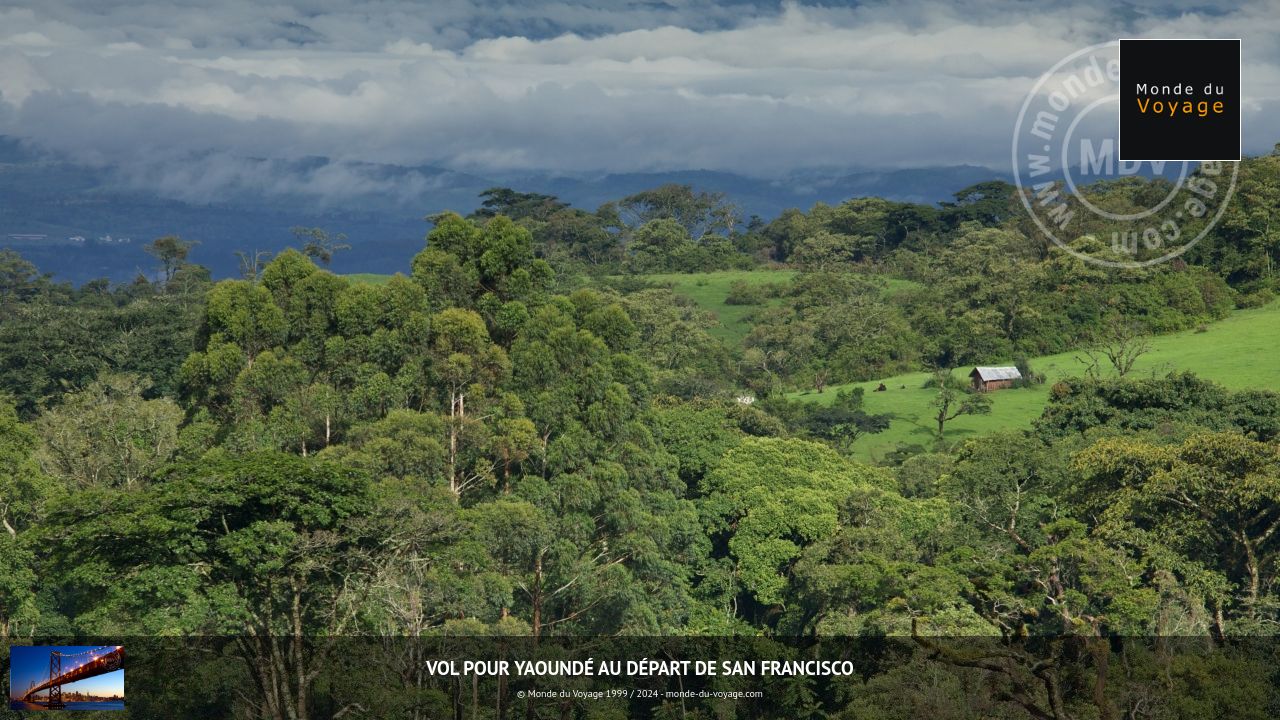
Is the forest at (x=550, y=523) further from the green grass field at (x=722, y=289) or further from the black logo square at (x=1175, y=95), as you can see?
the green grass field at (x=722, y=289)

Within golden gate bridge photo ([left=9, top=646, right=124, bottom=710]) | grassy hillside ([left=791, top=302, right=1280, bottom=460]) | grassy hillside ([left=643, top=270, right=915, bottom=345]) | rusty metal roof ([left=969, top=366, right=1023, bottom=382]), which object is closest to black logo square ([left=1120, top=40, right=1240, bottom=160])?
grassy hillside ([left=791, top=302, right=1280, bottom=460])

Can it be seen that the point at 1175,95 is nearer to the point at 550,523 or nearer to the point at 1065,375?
the point at 1065,375

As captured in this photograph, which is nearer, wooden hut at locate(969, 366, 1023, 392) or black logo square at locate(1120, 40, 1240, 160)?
black logo square at locate(1120, 40, 1240, 160)

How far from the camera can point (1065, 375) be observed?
184 ft

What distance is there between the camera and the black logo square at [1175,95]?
1582 inches

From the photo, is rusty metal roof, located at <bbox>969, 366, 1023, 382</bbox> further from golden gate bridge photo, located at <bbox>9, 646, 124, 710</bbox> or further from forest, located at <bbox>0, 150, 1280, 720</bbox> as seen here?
golden gate bridge photo, located at <bbox>9, 646, 124, 710</bbox>

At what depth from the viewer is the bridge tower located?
19234 millimetres

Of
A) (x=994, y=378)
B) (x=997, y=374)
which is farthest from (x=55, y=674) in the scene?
(x=997, y=374)

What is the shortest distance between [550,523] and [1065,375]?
34.3 metres

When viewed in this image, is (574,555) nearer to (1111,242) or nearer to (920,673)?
(920,673)

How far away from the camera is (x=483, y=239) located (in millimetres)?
33406

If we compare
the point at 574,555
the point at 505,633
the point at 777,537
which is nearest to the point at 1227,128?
the point at 777,537

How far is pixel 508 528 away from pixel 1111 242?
53.0 meters

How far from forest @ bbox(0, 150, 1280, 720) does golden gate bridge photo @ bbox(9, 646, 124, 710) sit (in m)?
0.65
